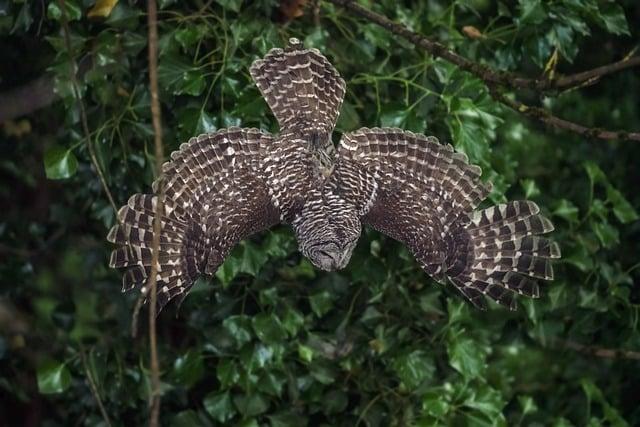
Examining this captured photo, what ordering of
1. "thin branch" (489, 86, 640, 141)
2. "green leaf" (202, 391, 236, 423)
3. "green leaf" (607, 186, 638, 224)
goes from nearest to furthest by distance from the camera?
"thin branch" (489, 86, 640, 141) < "green leaf" (202, 391, 236, 423) < "green leaf" (607, 186, 638, 224)

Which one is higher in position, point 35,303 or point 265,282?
point 265,282

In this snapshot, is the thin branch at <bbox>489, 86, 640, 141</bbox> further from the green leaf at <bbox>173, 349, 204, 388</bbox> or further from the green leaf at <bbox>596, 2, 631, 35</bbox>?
the green leaf at <bbox>173, 349, 204, 388</bbox>

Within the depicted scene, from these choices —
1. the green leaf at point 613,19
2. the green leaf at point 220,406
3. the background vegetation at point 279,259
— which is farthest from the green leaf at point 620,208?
the green leaf at point 220,406

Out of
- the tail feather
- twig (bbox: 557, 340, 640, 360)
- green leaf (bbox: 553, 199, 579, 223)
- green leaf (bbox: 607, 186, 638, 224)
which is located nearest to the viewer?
the tail feather

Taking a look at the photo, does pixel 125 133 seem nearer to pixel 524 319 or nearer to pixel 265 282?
pixel 265 282

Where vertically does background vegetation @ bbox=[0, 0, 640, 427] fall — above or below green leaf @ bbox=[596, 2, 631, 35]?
below

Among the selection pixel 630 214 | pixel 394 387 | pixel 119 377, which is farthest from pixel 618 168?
pixel 119 377

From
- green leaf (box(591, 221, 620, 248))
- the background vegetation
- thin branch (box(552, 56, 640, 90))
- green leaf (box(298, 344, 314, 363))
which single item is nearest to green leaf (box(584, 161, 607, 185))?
the background vegetation

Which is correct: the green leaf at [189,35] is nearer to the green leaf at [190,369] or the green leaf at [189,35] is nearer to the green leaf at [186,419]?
the green leaf at [190,369]
